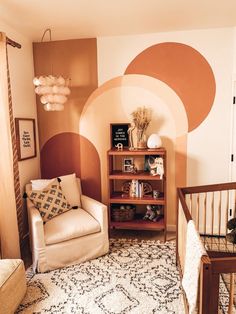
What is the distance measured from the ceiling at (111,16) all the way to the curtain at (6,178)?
37cm

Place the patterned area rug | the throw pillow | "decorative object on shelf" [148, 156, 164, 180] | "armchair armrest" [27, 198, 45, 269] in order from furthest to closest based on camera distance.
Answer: "decorative object on shelf" [148, 156, 164, 180] → the throw pillow → "armchair armrest" [27, 198, 45, 269] → the patterned area rug

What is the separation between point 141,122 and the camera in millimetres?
3064

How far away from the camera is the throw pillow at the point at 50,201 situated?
2.69 m

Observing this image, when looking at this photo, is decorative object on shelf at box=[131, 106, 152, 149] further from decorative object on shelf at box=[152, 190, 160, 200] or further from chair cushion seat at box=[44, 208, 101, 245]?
chair cushion seat at box=[44, 208, 101, 245]

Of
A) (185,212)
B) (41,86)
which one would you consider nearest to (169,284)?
(185,212)

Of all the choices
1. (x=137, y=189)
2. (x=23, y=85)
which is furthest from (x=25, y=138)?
(x=137, y=189)

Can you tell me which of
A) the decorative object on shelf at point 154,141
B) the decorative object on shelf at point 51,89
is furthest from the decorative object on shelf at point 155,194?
the decorative object on shelf at point 51,89

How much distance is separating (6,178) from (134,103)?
5.85ft

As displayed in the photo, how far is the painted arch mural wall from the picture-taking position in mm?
3068

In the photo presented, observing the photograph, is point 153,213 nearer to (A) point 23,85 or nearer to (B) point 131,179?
(B) point 131,179

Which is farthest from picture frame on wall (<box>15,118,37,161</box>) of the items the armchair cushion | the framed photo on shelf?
the framed photo on shelf

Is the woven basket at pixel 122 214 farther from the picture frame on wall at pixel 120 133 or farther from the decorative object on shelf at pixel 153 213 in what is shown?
the picture frame on wall at pixel 120 133

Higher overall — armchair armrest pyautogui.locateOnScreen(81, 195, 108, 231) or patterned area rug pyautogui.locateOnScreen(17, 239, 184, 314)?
armchair armrest pyautogui.locateOnScreen(81, 195, 108, 231)

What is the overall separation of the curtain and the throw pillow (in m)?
0.25
